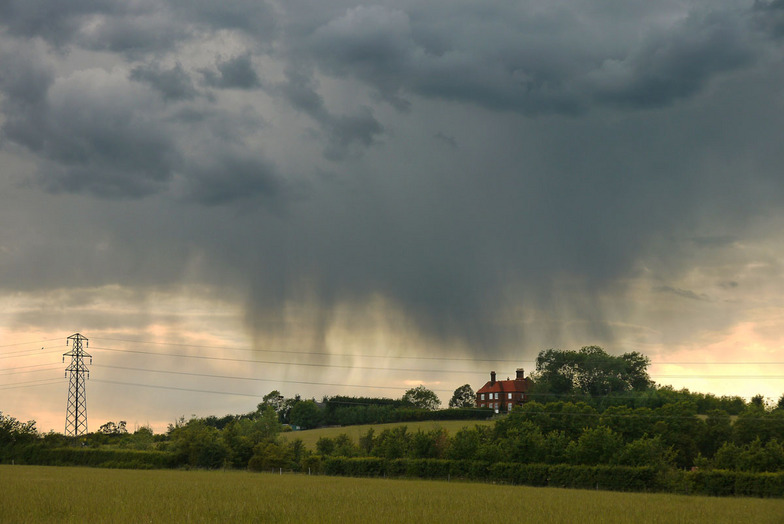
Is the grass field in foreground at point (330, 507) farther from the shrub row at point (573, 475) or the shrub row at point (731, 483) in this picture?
the shrub row at point (573, 475)

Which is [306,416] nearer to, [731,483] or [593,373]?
[593,373]

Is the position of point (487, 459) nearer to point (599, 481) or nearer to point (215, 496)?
point (599, 481)

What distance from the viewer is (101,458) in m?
108

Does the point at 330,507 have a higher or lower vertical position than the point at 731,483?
higher

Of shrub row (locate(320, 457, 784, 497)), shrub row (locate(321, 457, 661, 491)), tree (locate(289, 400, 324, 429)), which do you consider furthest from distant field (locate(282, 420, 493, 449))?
shrub row (locate(321, 457, 661, 491))

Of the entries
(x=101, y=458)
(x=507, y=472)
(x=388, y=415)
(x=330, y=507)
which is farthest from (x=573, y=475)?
(x=388, y=415)

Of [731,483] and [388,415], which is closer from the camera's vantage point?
[731,483]

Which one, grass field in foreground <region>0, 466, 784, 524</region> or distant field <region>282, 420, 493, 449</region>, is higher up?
grass field in foreground <region>0, 466, 784, 524</region>

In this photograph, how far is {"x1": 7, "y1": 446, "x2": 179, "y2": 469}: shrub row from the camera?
106m

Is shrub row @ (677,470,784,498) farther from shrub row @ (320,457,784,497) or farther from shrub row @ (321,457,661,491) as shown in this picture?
shrub row @ (321,457,661,491)

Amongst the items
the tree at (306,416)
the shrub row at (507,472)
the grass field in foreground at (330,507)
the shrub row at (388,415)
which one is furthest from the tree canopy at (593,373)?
the grass field in foreground at (330,507)

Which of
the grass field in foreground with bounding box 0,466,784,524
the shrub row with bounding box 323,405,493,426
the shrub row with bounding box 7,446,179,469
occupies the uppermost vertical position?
the grass field in foreground with bounding box 0,466,784,524

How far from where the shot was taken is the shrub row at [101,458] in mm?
105875

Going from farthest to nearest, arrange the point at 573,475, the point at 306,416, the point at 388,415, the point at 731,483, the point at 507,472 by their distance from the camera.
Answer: the point at 306,416 → the point at 388,415 → the point at 507,472 → the point at 573,475 → the point at 731,483
